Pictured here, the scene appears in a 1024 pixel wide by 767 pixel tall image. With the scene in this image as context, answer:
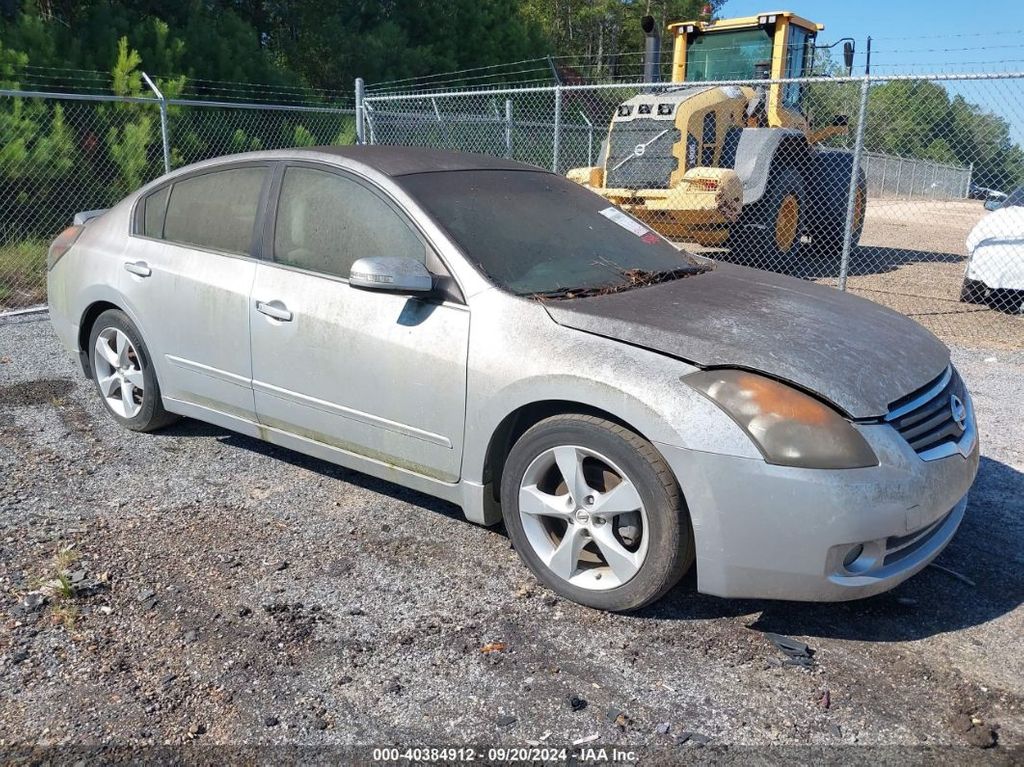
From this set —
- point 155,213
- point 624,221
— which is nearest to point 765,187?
point 624,221

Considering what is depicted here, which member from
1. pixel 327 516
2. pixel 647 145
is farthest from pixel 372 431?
pixel 647 145

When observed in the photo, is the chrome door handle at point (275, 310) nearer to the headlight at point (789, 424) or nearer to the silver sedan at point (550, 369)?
the silver sedan at point (550, 369)

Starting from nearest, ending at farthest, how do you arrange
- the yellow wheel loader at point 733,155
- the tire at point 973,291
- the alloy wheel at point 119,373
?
the alloy wheel at point 119,373, the tire at point 973,291, the yellow wheel loader at point 733,155

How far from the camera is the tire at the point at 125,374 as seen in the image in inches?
189

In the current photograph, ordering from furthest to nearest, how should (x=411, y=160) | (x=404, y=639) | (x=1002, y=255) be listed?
1. (x=1002, y=255)
2. (x=411, y=160)
3. (x=404, y=639)

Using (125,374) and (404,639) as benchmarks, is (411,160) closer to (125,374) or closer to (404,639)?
(125,374)

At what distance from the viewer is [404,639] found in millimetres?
3066

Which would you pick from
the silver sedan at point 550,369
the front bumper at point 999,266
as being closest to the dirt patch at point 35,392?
the silver sedan at point 550,369

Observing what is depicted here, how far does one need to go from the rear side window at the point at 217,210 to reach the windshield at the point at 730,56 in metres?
9.17

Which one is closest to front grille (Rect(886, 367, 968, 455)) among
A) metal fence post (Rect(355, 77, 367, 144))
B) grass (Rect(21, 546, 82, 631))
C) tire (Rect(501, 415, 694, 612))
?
tire (Rect(501, 415, 694, 612))

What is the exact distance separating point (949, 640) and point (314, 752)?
2.15 m

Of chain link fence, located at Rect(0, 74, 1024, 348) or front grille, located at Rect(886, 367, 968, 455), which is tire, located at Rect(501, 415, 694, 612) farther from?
chain link fence, located at Rect(0, 74, 1024, 348)

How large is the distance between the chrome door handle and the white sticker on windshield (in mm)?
1560

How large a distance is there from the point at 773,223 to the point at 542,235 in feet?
24.4
